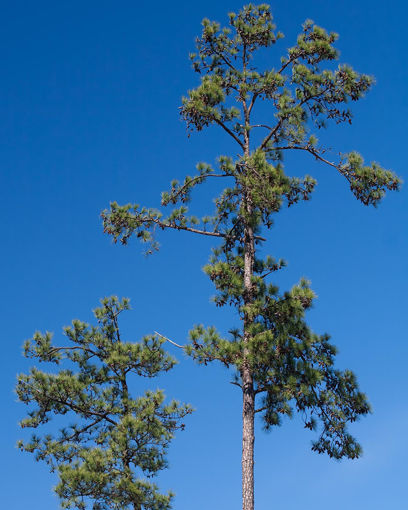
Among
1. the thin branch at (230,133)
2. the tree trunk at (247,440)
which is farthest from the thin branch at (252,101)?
the tree trunk at (247,440)


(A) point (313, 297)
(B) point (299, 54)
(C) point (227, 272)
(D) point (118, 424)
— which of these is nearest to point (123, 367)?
(D) point (118, 424)

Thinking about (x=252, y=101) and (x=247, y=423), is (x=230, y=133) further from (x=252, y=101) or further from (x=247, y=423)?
(x=247, y=423)

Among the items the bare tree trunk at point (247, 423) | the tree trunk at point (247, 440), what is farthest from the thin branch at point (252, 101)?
the tree trunk at point (247, 440)

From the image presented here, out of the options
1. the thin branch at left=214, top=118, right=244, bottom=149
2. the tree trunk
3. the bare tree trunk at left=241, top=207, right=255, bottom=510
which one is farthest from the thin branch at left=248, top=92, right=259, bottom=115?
the tree trunk

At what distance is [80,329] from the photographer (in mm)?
15742

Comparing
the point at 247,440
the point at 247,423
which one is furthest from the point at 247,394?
the point at 247,440

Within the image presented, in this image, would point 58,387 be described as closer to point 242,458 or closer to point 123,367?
point 123,367

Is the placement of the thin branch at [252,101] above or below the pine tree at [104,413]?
above

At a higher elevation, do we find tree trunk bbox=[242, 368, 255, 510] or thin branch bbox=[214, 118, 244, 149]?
thin branch bbox=[214, 118, 244, 149]

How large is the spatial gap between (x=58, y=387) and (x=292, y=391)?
523cm

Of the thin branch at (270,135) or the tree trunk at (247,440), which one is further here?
the thin branch at (270,135)

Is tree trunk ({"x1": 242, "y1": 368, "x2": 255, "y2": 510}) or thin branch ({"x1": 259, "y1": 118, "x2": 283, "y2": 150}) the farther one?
thin branch ({"x1": 259, "y1": 118, "x2": 283, "y2": 150})

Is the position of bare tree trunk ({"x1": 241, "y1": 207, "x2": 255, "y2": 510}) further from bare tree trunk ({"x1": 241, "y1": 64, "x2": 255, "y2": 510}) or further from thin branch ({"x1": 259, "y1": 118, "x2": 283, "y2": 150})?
thin branch ({"x1": 259, "y1": 118, "x2": 283, "y2": 150})

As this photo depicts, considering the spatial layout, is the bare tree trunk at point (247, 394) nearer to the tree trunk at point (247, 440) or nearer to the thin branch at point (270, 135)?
the tree trunk at point (247, 440)
